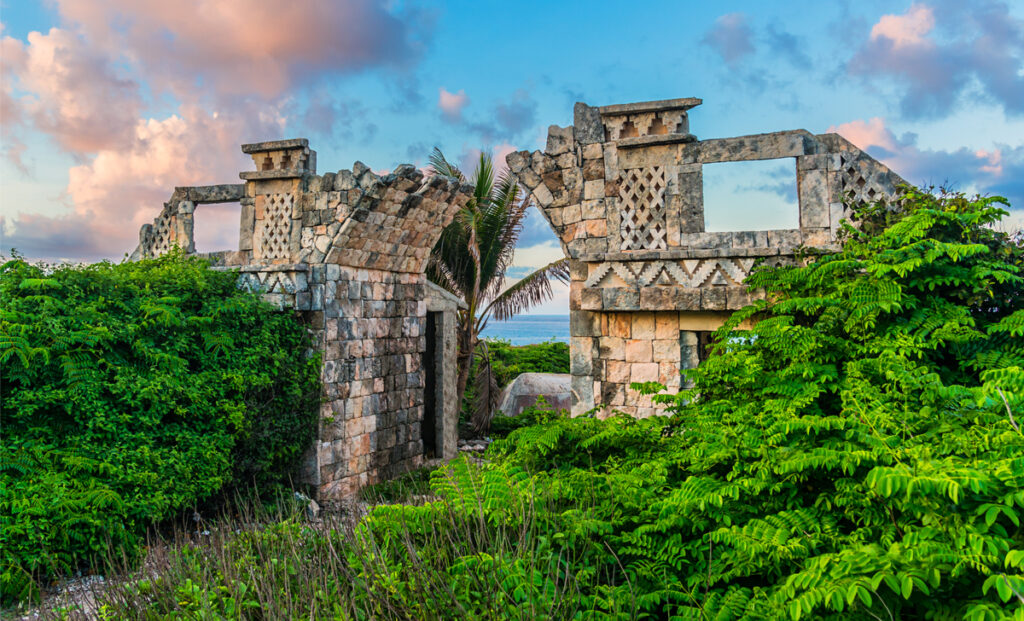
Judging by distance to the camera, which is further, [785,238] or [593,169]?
[593,169]

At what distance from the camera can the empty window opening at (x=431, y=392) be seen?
11.9 m

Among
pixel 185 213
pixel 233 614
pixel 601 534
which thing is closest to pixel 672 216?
pixel 601 534

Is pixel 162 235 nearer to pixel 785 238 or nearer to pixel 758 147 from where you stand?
pixel 758 147

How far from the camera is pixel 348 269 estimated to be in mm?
9625

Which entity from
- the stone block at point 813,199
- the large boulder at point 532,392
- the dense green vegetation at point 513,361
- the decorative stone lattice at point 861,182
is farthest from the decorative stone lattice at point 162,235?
the decorative stone lattice at point 861,182

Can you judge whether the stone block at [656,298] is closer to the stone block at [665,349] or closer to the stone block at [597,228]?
the stone block at [665,349]

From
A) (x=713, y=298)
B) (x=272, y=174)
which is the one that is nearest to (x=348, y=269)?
(x=272, y=174)

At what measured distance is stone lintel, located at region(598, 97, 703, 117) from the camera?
23.4 feet

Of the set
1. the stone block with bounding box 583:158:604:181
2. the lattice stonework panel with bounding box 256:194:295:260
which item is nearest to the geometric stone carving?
the stone block with bounding box 583:158:604:181

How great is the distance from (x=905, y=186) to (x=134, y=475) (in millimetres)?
7741

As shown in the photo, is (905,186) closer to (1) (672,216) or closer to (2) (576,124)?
(1) (672,216)

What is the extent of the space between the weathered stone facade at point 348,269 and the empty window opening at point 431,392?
1.17ft

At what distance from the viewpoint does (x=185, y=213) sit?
11000 millimetres

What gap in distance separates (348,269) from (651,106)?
4.79 metres
